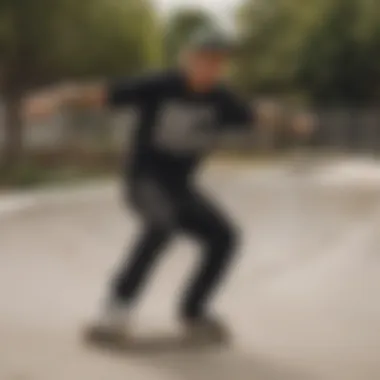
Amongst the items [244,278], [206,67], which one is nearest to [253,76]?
[206,67]

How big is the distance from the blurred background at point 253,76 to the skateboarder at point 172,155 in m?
0.01

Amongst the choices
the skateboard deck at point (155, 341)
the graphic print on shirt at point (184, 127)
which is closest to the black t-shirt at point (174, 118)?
the graphic print on shirt at point (184, 127)

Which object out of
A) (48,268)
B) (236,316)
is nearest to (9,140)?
(48,268)

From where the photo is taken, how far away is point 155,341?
597mm

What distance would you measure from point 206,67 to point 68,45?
16 cm

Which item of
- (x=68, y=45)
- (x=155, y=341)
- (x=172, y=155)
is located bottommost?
(x=155, y=341)

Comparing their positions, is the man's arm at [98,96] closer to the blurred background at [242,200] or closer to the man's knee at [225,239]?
the blurred background at [242,200]

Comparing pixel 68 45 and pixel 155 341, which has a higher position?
pixel 68 45

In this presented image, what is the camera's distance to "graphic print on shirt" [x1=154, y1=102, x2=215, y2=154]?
595mm

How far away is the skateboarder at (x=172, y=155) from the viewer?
22.9 inches

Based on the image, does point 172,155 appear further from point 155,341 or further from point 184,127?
point 155,341

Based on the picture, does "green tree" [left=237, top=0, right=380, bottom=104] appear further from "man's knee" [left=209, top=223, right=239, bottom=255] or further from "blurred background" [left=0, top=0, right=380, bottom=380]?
"man's knee" [left=209, top=223, right=239, bottom=255]

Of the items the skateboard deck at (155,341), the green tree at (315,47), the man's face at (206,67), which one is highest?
the green tree at (315,47)

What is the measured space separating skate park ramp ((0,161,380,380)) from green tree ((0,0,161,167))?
0.08 meters
